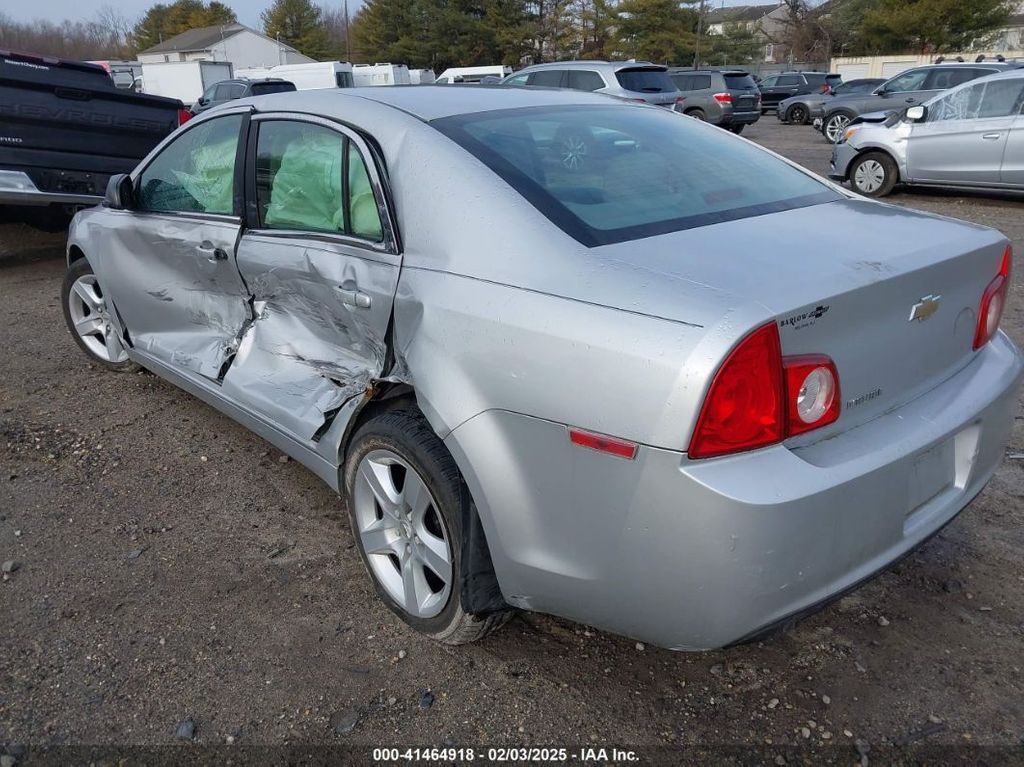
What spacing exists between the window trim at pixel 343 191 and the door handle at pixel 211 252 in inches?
6.7

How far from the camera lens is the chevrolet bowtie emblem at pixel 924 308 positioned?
215 cm

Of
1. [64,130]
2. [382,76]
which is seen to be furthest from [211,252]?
[382,76]

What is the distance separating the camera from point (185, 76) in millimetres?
35250

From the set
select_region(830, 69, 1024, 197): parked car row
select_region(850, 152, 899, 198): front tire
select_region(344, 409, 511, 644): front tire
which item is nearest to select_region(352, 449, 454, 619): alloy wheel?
select_region(344, 409, 511, 644): front tire

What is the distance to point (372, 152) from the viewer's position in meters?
2.69

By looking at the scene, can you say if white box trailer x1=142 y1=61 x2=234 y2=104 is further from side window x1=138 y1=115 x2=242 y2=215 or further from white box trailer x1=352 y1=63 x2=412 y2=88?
side window x1=138 y1=115 x2=242 y2=215

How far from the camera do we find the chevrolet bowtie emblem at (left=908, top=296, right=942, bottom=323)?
215 cm

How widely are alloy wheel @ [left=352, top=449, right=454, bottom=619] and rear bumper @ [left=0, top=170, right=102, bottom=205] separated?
5408 millimetres

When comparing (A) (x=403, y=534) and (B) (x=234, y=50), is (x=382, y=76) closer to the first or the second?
(A) (x=403, y=534)

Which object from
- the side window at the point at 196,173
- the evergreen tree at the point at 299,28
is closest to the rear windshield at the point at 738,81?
the side window at the point at 196,173

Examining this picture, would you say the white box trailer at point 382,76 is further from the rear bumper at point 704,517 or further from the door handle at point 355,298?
the rear bumper at point 704,517

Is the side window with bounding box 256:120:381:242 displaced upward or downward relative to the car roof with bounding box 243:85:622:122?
downward

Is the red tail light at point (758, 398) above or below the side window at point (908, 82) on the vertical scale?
below

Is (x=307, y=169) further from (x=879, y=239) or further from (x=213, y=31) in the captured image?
(x=213, y=31)
